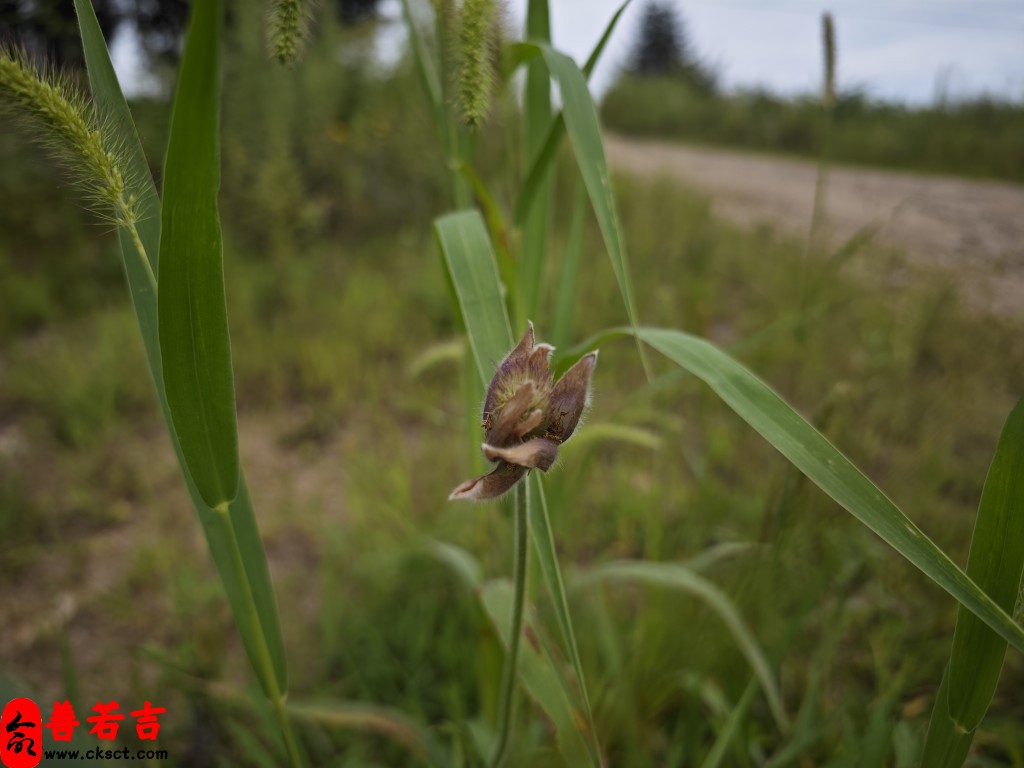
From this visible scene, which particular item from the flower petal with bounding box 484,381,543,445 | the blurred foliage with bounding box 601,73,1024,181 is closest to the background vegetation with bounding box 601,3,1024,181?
the blurred foliage with bounding box 601,73,1024,181

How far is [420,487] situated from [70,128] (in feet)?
5.41

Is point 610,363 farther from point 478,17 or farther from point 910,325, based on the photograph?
point 478,17

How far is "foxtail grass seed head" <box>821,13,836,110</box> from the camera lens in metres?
1.07

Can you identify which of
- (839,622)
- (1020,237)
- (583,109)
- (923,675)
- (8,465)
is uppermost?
(583,109)

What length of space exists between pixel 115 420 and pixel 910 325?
9.61 ft

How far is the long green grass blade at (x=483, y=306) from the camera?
2.00 feet

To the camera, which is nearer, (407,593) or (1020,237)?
(407,593)

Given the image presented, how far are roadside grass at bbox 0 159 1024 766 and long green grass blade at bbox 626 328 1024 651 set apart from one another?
46cm

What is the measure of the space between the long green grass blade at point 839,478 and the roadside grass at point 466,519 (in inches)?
18.2

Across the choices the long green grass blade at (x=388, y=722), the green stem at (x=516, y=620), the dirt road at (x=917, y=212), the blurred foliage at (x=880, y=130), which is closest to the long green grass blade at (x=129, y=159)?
the green stem at (x=516, y=620)

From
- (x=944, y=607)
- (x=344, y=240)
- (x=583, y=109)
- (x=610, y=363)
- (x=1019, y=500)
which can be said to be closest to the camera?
(x=1019, y=500)

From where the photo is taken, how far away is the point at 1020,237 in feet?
5.59

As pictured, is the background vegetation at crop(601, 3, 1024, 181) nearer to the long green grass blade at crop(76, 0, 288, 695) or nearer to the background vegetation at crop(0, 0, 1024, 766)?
the background vegetation at crop(0, 0, 1024, 766)

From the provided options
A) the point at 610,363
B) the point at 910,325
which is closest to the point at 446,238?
the point at 910,325
